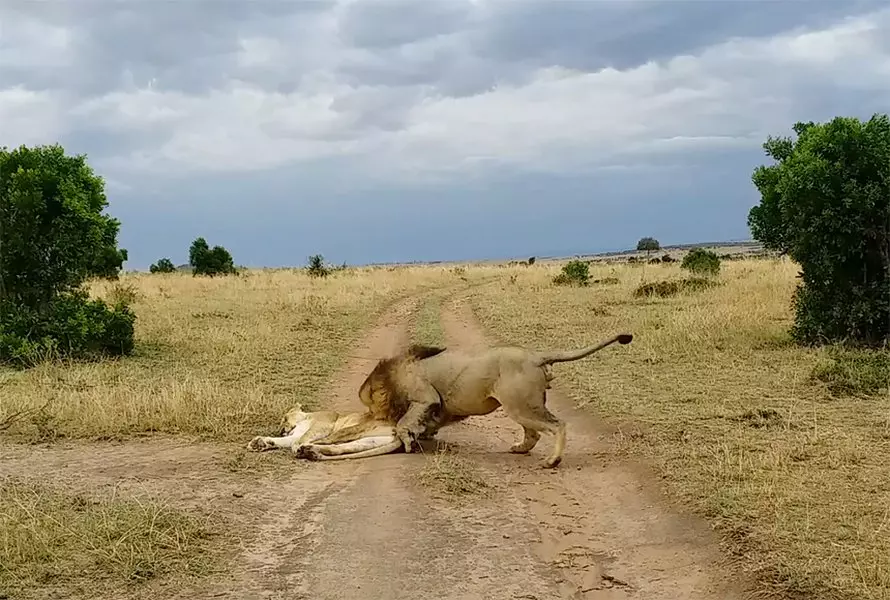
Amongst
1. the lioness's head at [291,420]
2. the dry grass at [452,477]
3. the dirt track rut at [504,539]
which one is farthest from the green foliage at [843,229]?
the lioness's head at [291,420]

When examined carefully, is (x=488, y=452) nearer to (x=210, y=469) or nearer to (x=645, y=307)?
(x=210, y=469)

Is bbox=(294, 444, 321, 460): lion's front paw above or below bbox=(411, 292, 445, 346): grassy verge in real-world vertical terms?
below

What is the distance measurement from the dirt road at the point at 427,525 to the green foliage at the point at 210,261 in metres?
36.2

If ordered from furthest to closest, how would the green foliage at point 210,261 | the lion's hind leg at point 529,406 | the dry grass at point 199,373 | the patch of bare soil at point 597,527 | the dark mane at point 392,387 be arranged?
1. the green foliage at point 210,261
2. the dry grass at point 199,373
3. the dark mane at point 392,387
4. the lion's hind leg at point 529,406
5. the patch of bare soil at point 597,527

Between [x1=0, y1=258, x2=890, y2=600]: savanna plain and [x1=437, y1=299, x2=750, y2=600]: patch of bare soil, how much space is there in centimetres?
3

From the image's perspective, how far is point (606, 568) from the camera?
18.0 feet

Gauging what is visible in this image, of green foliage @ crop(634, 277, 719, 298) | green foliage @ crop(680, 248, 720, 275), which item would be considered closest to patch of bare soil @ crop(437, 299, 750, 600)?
green foliage @ crop(634, 277, 719, 298)

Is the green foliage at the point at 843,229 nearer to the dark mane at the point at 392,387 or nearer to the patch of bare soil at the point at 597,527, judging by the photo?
the patch of bare soil at the point at 597,527

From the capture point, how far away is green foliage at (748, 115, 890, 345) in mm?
13148

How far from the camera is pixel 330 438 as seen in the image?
8.33 m

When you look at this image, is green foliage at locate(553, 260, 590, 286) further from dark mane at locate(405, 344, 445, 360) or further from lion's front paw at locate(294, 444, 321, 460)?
lion's front paw at locate(294, 444, 321, 460)

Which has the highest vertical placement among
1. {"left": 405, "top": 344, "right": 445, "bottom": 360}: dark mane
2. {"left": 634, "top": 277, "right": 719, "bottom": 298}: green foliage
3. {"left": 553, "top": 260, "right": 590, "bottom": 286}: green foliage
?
{"left": 553, "top": 260, "right": 590, "bottom": 286}: green foliage

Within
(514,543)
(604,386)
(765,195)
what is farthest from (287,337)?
(514,543)

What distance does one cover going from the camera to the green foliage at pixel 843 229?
1315 centimetres
